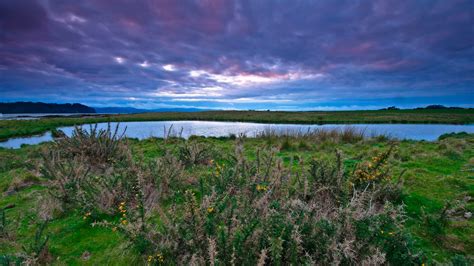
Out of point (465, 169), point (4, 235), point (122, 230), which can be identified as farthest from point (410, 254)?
point (465, 169)

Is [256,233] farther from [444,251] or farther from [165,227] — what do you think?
[444,251]

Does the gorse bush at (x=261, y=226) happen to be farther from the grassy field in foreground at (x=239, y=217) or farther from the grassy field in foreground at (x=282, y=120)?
the grassy field in foreground at (x=282, y=120)

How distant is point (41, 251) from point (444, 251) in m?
5.38

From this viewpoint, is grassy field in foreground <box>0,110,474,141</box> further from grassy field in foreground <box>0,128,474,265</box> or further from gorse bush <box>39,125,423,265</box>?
gorse bush <box>39,125,423,265</box>

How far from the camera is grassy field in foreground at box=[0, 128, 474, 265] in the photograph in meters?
2.78

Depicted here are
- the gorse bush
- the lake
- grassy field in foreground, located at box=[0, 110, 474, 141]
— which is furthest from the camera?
grassy field in foreground, located at box=[0, 110, 474, 141]

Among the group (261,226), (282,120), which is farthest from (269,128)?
(282,120)

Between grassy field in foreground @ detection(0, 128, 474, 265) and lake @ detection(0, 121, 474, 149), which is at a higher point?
grassy field in foreground @ detection(0, 128, 474, 265)

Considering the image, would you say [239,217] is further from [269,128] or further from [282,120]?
[282,120]

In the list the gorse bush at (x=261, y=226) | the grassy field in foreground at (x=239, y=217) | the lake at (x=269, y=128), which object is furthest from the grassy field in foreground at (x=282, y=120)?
the gorse bush at (x=261, y=226)

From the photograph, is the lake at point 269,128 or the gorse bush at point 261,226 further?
the lake at point 269,128

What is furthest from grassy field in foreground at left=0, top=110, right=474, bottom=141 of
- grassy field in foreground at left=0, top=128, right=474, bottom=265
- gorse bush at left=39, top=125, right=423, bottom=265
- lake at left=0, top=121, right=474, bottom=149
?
gorse bush at left=39, top=125, right=423, bottom=265

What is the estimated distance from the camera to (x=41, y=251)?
332cm

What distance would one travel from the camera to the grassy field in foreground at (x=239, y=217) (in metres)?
2.78
